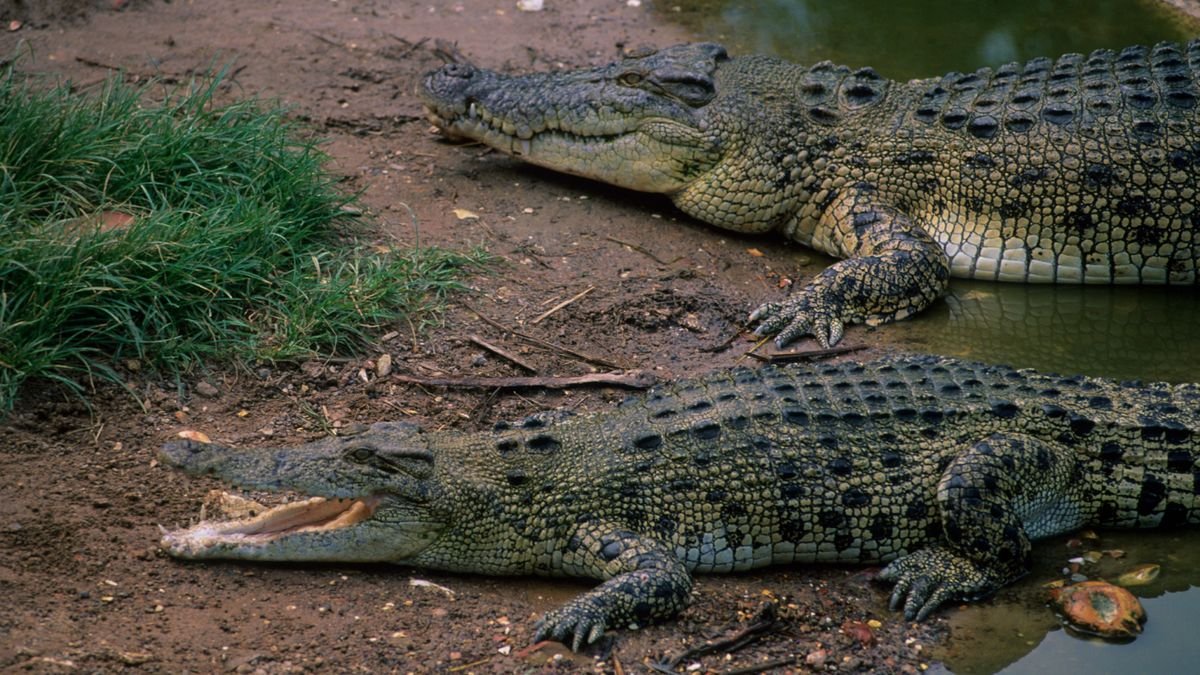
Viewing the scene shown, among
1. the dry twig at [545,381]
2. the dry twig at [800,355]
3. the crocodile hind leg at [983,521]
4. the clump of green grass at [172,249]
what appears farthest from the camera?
the dry twig at [800,355]

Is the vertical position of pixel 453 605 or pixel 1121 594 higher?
pixel 1121 594

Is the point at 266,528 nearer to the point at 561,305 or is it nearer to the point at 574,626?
the point at 574,626

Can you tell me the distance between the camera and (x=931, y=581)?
4.56 metres

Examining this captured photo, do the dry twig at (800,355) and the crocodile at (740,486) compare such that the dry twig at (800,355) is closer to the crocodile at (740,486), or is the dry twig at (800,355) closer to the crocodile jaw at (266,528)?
the crocodile at (740,486)

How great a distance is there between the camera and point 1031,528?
477 centimetres

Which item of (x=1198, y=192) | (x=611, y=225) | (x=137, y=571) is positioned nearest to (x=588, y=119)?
(x=611, y=225)

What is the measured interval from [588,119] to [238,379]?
2.74 metres

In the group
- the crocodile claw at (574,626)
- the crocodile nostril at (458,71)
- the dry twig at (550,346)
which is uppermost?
the crocodile nostril at (458,71)

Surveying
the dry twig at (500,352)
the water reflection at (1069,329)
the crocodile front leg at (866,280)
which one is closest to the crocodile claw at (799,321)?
the crocodile front leg at (866,280)

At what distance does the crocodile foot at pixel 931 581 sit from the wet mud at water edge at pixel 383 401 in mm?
66

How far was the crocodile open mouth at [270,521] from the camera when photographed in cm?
441

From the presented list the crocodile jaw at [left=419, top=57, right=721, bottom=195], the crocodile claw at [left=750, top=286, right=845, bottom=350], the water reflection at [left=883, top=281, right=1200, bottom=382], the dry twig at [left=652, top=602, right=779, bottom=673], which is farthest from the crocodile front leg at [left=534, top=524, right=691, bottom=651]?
the crocodile jaw at [left=419, top=57, right=721, bottom=195]

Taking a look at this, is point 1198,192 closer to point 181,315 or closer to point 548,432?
point 548,432

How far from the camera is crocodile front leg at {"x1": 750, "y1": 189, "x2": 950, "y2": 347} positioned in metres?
6.27
